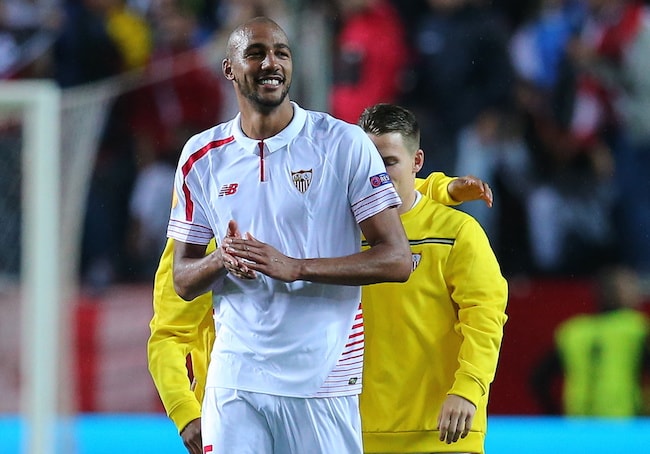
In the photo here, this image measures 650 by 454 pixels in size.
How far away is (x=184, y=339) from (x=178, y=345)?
1.3 inches

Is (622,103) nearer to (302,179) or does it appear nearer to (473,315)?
(473,315)

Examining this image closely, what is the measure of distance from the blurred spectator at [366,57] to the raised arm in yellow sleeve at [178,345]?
295 centimetres

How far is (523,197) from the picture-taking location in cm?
703

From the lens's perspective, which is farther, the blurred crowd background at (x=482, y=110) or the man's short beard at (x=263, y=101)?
the blurred crowd background at (x=482, y=110)

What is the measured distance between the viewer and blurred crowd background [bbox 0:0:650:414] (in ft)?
22.7

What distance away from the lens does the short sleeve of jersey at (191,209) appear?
329 centimetres

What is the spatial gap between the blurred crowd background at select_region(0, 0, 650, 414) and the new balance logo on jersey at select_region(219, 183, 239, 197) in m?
3.28

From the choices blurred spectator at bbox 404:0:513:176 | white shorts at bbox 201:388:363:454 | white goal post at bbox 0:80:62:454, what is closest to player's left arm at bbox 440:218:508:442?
white shorts at bbox 201:388:363:454

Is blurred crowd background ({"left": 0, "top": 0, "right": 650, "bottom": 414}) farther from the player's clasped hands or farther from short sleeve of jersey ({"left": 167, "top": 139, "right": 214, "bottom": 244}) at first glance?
the player's clasped hands

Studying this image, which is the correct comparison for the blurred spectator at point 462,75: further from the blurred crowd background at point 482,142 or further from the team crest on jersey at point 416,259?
the team crest on jersey at point 416,259

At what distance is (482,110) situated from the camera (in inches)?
283

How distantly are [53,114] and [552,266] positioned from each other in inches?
113

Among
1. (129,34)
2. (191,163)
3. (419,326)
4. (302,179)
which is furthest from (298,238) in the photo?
(129,34)

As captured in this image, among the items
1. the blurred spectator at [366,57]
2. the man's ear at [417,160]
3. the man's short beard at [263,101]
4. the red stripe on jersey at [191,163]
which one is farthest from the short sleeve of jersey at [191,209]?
the blurred spectator at [366,57]
